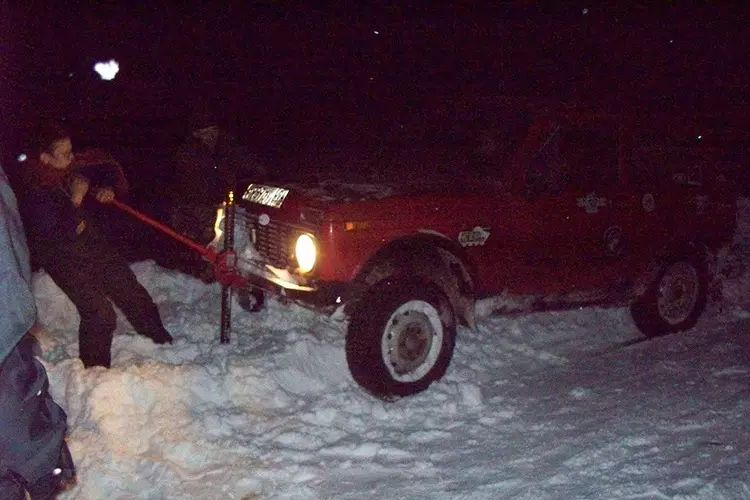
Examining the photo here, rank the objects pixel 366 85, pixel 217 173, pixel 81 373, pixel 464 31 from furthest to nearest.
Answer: pixel 464 31 → pixel 366 85 → pixel 217 173 → pixel 81 373

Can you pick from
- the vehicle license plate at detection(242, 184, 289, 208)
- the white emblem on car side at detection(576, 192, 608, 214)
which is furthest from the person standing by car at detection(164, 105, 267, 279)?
the white emblem on car side at detection(576, 192, 608, 214)

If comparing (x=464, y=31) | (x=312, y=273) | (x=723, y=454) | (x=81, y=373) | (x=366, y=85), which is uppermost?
(x=464, y=31)

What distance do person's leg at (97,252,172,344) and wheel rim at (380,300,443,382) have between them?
5.90 feet

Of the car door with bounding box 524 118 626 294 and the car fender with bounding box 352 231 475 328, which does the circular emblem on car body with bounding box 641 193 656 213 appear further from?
the car fender with bounding box 352 231 475 328

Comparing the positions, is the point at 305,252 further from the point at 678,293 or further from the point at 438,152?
the point at 678,293

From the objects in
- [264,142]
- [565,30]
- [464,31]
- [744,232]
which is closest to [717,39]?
[565,30]

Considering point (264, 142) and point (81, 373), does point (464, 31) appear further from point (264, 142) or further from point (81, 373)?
point (81, 373)

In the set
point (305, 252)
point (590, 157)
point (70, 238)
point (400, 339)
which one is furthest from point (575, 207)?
point (70, 238)

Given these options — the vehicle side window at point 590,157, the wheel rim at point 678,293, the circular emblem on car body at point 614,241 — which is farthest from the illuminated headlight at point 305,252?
the wheel rim at point 678,293

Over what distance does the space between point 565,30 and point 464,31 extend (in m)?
2.19

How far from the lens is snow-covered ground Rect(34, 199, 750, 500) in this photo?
454 centimetres

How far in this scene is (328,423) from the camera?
5.37 meters

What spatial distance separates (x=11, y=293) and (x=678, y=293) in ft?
21.2

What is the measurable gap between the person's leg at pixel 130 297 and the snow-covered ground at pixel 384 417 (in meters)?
0.13
